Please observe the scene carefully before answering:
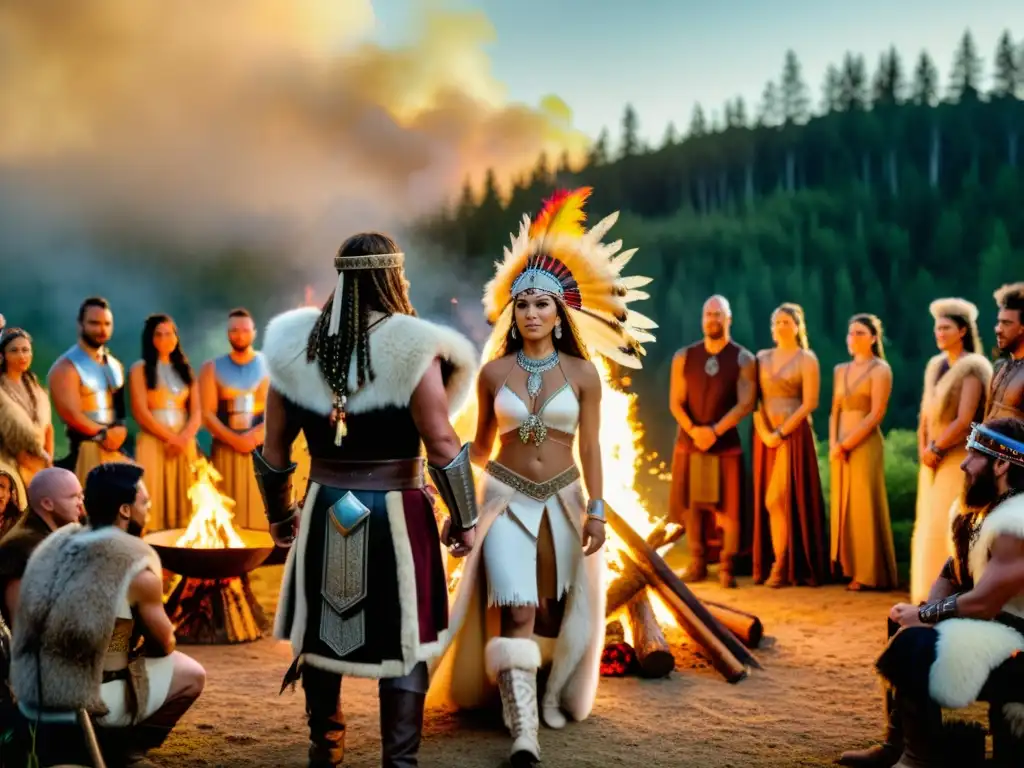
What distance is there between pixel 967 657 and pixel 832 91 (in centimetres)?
881

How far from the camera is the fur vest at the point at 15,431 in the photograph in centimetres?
632

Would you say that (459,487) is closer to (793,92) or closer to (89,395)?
(89,395)

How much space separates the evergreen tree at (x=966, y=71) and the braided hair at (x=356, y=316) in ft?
29.8

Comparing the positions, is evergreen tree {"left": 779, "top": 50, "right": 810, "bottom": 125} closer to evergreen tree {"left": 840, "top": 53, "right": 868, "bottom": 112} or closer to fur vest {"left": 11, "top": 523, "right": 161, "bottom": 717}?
evergreen tree {"left": 840, "top": 53, "right": 868, "bottom": 112}

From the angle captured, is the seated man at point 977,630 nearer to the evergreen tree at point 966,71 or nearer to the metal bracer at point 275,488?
the metal bracer at point 275,488

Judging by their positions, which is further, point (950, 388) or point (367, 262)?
point (950, 388)

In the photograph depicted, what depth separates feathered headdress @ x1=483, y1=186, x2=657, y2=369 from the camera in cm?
480

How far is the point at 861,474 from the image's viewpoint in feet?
26.1

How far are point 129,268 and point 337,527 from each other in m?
8.05

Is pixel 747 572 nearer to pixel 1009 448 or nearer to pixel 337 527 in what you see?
pixel 1009 448

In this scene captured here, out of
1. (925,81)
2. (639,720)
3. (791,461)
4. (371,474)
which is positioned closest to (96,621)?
(371,474)

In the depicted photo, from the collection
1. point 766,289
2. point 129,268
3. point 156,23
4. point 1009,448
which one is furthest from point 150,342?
point 766,289

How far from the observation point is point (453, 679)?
4871 mm

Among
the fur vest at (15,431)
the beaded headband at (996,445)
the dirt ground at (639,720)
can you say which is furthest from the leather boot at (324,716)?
the fur vest at (15,431)
